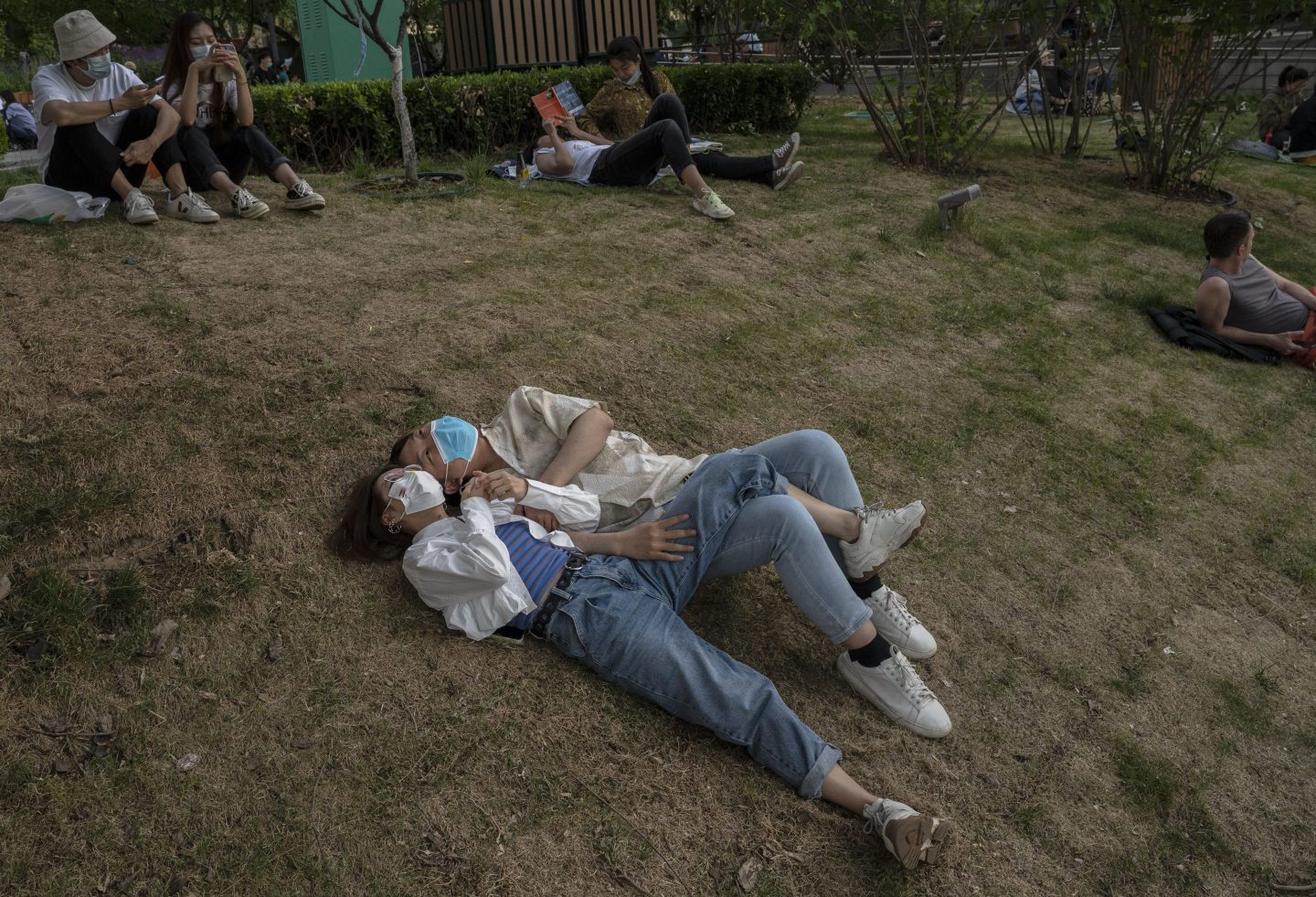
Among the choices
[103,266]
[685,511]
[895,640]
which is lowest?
[895,640]

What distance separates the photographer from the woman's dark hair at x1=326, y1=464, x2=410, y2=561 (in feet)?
10.3

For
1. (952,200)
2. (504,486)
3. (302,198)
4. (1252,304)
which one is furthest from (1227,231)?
(302,198)

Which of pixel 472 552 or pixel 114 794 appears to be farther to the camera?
pixel 472 552

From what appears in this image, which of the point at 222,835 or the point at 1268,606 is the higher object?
the point at 222,835

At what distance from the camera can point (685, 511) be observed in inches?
121

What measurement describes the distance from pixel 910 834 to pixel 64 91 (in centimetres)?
542

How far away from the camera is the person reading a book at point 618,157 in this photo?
6836 mm

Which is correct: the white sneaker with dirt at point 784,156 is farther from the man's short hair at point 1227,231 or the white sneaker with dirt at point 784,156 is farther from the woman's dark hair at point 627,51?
the man's short hair at point 1227,231

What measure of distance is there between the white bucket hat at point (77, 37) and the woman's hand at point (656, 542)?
419cm

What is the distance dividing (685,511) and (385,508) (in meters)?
0.91

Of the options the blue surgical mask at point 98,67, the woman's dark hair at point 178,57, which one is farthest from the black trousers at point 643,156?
the blue surgical mask at point 98,67

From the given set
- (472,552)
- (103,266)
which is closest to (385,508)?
(472,552)

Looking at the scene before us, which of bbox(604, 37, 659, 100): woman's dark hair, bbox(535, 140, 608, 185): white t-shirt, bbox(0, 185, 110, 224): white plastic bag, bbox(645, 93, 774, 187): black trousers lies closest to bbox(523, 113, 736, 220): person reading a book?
bbox(535, 140, 608, 185): white t-shirt

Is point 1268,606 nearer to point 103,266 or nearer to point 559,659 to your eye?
point 559,659
